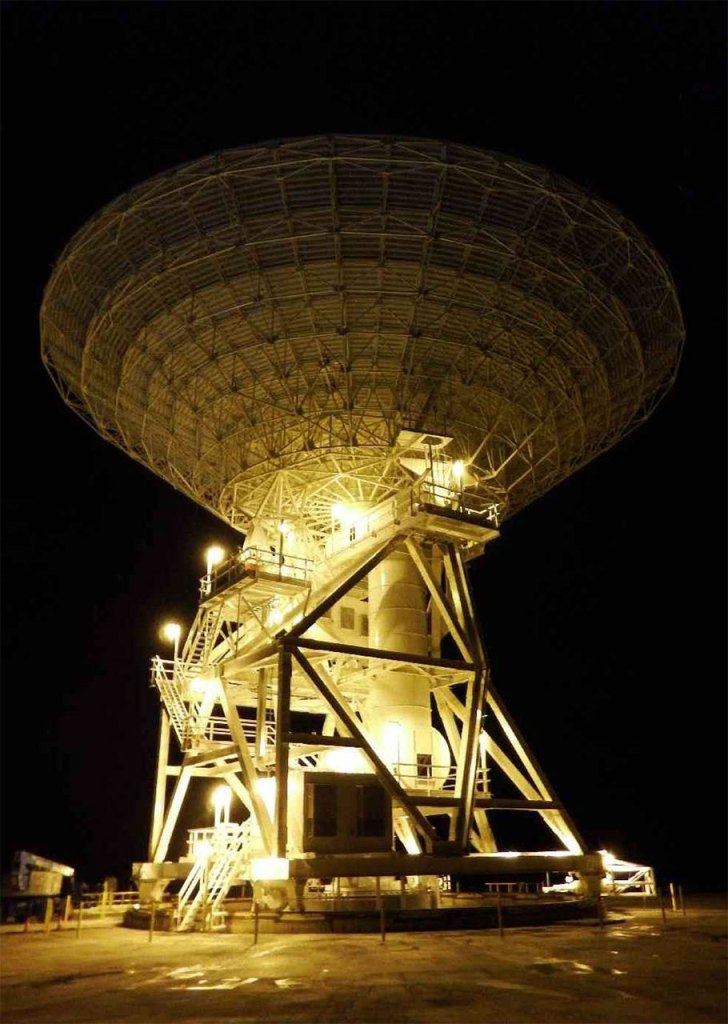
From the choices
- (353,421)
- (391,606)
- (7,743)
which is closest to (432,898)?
(391,606)

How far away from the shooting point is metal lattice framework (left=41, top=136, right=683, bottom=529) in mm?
24359

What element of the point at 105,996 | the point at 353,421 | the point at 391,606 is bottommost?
the point at 105,996

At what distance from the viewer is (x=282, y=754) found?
25.3 metres

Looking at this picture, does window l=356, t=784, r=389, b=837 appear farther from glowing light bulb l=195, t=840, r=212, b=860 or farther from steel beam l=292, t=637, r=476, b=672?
glowing light bulb l=195, t=840, r=212, b=860

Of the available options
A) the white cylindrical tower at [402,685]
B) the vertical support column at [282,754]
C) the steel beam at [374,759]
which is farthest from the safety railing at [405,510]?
the vertical support column at [282,754]

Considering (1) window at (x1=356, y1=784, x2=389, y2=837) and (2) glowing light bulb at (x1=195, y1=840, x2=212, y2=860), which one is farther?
(2) glowing light bulb at (x1=195, y1=840, x2=212, y2=860)

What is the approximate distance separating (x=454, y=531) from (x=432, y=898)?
11435 mm

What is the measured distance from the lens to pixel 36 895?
52.0 metres

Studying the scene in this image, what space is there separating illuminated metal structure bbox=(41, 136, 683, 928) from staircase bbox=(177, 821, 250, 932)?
11cm

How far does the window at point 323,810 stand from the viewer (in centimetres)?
2605

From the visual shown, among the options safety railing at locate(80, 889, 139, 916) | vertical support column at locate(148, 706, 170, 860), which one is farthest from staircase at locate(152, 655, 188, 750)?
safety railing at locate(80, 889, 139, 916)

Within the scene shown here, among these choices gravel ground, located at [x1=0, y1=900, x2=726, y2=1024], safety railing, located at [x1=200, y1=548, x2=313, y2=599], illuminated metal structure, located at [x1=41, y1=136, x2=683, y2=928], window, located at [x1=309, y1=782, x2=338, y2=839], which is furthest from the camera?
safety railing, located at [x1=200, y1=548, x2=313, y2=599]

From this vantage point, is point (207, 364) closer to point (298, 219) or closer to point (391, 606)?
point (298, 219)

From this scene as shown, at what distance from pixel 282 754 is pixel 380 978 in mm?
10554
